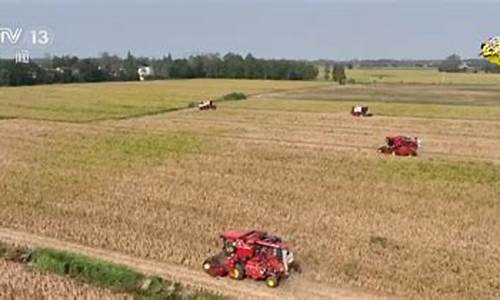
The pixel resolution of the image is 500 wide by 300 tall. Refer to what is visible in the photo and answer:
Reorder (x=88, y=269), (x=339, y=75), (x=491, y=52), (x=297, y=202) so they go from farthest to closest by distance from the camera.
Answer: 1. (x=339, y=75)
2. (x=297, y=202)
3. (x=88, y=269)
4. (x=491, y=52)

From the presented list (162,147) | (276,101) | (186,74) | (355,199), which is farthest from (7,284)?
(186,74)

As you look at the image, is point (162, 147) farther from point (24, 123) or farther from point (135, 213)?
point (24, 123)

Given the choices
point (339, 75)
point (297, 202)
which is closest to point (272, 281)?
point (297, 202)

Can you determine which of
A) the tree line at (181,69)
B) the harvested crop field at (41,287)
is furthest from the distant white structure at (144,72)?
the harvested crop field at (41,287)

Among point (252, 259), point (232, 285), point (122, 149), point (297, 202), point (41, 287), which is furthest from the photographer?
point (122, 149)

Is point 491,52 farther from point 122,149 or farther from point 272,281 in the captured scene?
point 122,149

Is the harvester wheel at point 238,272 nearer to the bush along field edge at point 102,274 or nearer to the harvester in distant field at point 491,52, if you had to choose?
the bush along field edge at point 102,274
